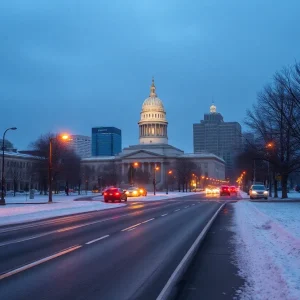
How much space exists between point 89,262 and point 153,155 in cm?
15536

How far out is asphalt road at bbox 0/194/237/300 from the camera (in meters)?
8.42

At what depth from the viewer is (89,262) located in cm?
1141

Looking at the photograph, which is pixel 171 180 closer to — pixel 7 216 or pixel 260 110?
pixel 260 110

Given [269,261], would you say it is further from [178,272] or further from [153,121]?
[153,121]

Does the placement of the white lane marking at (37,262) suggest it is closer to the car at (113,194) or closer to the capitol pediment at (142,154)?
the car at (113,194)

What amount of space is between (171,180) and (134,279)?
425 feet

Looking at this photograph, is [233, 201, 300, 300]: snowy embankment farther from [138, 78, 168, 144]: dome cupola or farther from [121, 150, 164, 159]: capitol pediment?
[138, 78, 168, 144]: dome cupola

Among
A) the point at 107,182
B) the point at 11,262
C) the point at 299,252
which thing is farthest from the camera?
the point at 107,182

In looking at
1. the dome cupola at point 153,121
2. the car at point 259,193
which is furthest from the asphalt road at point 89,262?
the dome cupola at point 153,121

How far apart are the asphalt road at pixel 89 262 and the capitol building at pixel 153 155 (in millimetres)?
147568

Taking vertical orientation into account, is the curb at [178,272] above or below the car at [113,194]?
below

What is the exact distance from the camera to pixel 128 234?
709 inches

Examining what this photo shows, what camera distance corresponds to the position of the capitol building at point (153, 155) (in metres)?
168

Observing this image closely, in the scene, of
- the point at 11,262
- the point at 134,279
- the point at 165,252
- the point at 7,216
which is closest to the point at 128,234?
the point at 165,252
